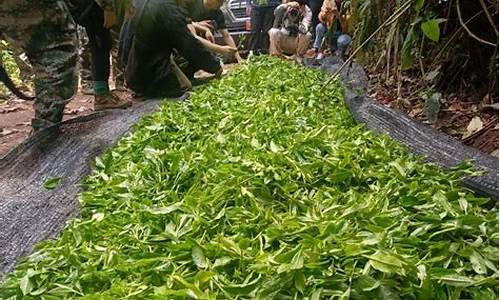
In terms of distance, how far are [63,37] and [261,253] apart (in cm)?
228

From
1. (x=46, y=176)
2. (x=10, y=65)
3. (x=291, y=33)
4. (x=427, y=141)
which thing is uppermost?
(x=427, y=141)

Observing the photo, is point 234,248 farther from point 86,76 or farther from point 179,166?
point 86,76

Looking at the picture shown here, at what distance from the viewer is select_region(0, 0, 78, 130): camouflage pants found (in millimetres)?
3031

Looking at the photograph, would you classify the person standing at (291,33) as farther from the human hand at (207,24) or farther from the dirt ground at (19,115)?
the dirt ground at (19,115)

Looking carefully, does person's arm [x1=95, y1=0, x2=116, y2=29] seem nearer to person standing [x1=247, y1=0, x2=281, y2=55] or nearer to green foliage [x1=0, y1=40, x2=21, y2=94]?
green foliage [x1=0, y1=40, x2=21, y2=94]

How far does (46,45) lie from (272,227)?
2127 mm

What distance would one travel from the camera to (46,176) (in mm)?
2352

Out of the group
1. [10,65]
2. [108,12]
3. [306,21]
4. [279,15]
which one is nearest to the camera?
[108,12]

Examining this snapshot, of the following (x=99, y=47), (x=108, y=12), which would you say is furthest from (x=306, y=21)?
(x=108, y=12)

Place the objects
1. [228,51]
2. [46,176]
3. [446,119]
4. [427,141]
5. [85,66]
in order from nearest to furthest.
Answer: [427,141] → [46,176] → [446,119] → [228,51] → [85,66]

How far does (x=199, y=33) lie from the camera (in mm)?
5918

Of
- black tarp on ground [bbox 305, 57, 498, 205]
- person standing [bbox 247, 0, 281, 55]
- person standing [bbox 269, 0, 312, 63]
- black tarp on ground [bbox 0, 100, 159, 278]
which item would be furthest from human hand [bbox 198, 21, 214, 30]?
black tarp on ground [bbox 305, 57, 498, 205]

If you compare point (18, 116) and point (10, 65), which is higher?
point (18, 116)

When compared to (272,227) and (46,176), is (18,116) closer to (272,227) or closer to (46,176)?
(46,176)
